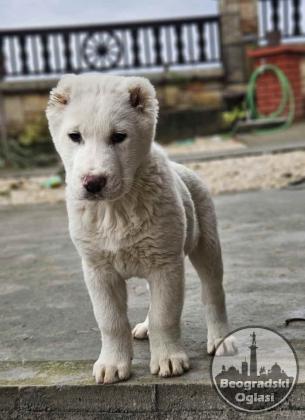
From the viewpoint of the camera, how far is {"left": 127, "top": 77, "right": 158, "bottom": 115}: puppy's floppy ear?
8.20ft

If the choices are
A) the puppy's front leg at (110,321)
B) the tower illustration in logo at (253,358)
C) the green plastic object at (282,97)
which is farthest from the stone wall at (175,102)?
the puppy's front leg at (110,321)

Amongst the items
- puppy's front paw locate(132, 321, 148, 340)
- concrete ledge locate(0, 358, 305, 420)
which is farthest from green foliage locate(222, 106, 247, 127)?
concrete ledge locate(0, 358, 305, 420)

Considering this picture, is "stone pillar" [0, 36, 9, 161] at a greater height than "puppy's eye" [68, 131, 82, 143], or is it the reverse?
"puppy's eye" [68, 131, 82, 143]

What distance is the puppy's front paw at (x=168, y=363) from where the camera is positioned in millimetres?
2672

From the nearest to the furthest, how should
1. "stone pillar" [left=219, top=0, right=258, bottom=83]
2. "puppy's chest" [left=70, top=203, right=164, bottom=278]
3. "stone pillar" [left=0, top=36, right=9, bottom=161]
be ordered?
"puppy's chest" [left=70, top=203, right=164, bottom=278], "stone pillar" [left=0, top=36, right=9, bottom=161], "stone pillar" [left=219, top=0, right=258, bottom=83]

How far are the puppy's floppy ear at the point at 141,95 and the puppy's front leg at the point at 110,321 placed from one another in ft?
2.02

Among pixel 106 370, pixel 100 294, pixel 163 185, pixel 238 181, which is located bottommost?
pixel 238 181

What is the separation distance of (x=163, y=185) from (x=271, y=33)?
11.1m

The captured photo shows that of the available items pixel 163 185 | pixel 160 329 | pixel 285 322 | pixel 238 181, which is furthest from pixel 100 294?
pixel 238 181

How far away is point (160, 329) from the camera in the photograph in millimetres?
2699

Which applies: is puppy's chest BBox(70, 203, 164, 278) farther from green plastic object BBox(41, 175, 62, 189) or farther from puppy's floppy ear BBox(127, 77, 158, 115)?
green plastic object BBox(41, 175, 62, 189)

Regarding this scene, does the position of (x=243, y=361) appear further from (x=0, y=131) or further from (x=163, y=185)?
(x=0, y=131)

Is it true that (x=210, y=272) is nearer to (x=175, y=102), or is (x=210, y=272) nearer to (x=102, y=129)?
(x=102, y=129)

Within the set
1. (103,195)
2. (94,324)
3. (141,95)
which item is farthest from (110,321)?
(141,95)
